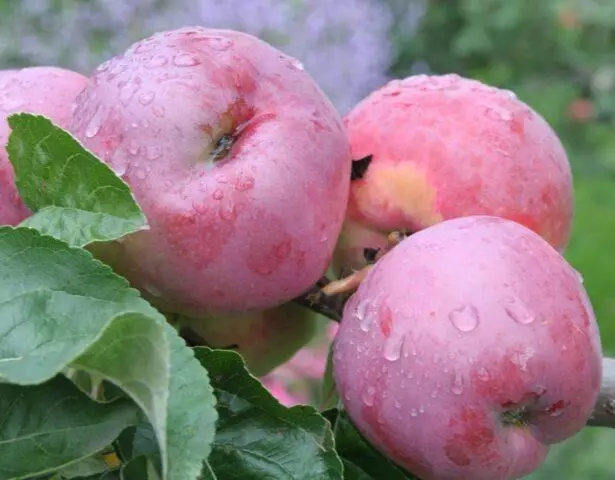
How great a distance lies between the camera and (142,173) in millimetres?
512

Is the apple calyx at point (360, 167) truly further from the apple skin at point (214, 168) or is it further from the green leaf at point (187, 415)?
the green leaf at point (187, 415)

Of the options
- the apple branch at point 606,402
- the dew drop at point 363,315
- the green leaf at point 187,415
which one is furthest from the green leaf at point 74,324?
the apple branch at point 606,402

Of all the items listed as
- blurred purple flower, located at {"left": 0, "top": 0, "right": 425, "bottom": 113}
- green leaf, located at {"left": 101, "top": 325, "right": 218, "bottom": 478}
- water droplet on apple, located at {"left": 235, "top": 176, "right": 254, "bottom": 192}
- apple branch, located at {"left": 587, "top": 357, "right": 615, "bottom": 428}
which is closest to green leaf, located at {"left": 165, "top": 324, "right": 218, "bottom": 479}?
green leaf, located at {"left": 101, "top": 325, "right": 218, "bottom": 478}

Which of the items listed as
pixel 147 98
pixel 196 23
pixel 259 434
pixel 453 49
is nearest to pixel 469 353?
pixel 259 434

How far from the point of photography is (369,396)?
0.51 metres

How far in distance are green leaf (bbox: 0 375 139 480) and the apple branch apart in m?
0.37

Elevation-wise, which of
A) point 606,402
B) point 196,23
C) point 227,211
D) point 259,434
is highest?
point 227,211

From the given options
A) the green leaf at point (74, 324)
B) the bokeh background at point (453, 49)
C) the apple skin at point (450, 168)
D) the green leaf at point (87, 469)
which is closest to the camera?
the green leaf at point (74, 324)

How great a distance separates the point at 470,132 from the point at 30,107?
291 mm

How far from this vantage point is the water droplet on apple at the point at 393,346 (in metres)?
0.50

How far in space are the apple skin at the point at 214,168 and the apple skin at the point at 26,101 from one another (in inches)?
2.0

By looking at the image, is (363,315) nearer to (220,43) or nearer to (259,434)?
(259,434)

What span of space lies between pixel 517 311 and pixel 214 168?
0.63ft

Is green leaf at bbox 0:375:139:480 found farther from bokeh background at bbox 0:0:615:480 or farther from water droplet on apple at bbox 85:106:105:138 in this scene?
bokeh background at bbox 0:0:615:480
